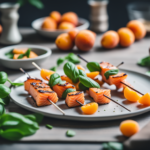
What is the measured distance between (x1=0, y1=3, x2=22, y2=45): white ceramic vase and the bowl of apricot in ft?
0.86

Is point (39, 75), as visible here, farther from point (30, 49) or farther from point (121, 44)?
point (121, 44)

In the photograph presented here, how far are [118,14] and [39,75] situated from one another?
222cm

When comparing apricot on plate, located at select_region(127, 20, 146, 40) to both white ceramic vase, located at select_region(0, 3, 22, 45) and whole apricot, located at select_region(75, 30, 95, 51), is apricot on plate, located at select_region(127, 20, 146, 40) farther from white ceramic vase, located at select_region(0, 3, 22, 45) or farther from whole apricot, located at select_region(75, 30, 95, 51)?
white ceramic vase, located at select_region(0, 3, 22, 45)

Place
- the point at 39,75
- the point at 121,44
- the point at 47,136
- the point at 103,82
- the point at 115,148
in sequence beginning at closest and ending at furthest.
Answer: the point at 115,148 < the point at 47,136 < the point at 103,82 < the point at 39,75 < the point at 121,44

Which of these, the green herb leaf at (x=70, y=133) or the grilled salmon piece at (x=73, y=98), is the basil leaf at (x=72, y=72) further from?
the green herb leaf at (x=70, y=133)

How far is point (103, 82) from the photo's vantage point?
159 cm

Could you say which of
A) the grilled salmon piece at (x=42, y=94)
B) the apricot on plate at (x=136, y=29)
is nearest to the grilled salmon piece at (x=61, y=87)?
the grilled salmon piece at (x=42, y=94)

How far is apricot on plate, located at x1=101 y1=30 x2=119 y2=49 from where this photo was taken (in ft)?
7.88

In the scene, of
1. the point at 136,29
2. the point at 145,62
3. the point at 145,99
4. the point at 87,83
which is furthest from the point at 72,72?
the point at 136,29

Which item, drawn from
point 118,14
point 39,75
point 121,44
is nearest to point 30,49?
point 39,75

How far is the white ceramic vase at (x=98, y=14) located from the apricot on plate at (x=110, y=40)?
0.62 meters

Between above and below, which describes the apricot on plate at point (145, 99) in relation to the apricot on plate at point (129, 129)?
above

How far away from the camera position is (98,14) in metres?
2.96

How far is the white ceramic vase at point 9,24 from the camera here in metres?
2.46
